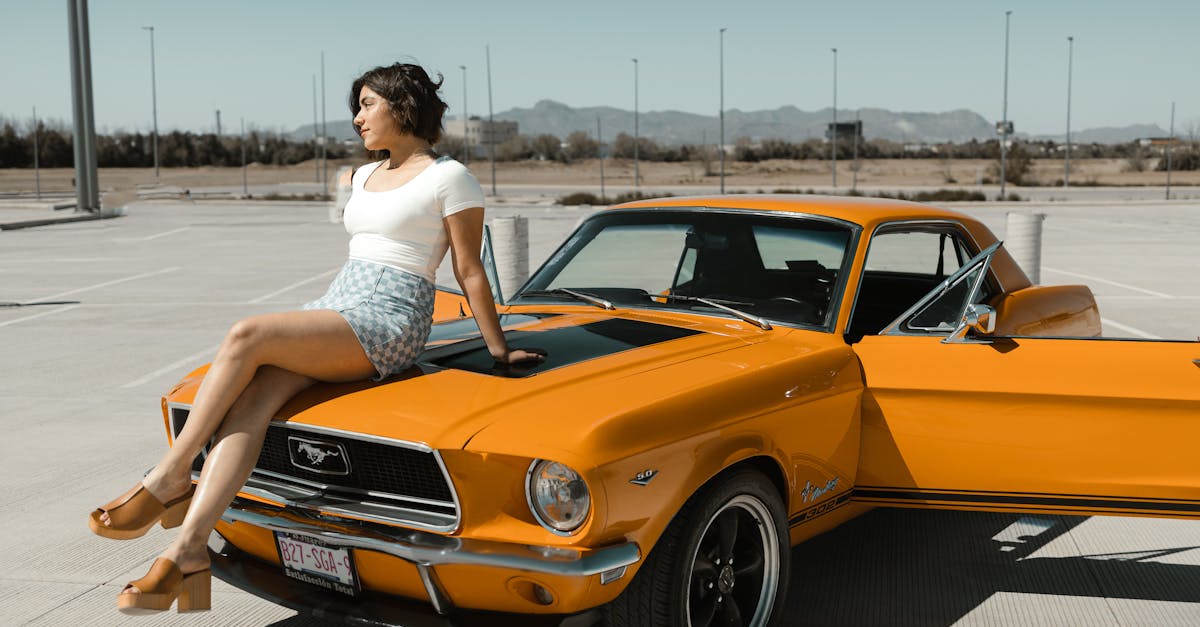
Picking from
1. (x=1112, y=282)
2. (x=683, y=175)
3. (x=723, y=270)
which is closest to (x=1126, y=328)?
(x=1112, y=282)

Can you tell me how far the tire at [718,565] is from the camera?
3.07 metres

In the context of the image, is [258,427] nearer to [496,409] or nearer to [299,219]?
[496,409]

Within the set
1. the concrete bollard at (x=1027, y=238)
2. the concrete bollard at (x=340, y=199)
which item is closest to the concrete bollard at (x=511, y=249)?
the concrete bollard at (x=1027, y=238)

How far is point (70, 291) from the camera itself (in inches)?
549

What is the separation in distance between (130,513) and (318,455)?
530mm

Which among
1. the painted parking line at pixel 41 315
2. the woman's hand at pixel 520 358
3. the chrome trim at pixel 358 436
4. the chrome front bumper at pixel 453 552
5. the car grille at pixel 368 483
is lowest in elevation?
the painted parking line at pixel 41 315

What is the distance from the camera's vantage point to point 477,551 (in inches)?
115

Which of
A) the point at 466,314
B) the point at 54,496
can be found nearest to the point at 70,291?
the point at 54,496

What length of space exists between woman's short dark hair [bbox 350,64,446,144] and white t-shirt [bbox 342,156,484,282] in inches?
6.4

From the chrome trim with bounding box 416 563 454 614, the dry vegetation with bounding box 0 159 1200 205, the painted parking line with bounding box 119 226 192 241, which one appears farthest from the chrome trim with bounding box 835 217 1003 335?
the dry vegetation with bounding box 0 159 1200 205

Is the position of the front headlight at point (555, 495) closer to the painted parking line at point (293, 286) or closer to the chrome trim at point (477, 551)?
the chrome trim at point (477, 551)

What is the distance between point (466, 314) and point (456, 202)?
1390 millimetres

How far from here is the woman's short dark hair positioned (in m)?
3.85

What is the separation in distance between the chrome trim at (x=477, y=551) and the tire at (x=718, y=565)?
0.50ft
